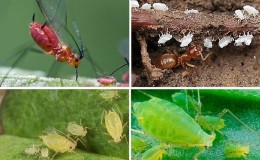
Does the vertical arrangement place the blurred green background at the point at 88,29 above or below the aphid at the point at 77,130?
above

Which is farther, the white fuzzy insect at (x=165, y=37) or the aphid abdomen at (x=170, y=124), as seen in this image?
the white fuzzy insect at (x=165, y=37)

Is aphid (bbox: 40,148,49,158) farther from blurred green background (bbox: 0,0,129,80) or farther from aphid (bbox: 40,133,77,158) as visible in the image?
blurred green background (bbox: 0,0,129,80)

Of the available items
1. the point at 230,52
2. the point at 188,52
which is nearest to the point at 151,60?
the point at 188,52

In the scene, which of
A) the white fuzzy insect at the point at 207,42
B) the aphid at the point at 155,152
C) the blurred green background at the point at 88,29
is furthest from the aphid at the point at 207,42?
the aphid at the point at 155,152

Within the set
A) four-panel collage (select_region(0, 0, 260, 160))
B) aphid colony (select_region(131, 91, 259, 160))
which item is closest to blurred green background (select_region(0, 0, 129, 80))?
four-panel collage (select_region(0, 0, 260, 160))

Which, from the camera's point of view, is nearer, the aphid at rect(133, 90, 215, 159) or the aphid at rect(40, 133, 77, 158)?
the aphid at rect(133, 90, 215, 159)

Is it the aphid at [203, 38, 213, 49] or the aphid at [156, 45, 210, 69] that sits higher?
the aphid at [203, 38, 213, 49]

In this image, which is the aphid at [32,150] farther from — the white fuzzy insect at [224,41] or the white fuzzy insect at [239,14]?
→ the white fuzzy insect at [239,14]

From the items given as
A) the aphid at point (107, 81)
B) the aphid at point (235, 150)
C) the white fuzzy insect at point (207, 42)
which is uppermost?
the white fuzzy insect at point (207, 42)
